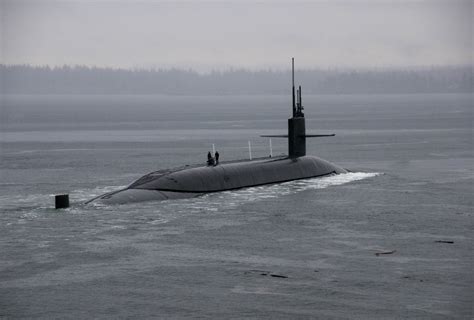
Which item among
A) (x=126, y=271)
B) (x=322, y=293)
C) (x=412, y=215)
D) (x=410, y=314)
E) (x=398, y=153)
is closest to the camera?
(x=410, y=314)

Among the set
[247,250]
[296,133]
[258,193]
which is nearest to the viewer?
[247,250]

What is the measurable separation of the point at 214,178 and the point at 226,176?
1.19 m

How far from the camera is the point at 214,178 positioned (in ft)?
161

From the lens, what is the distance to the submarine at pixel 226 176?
147 feet

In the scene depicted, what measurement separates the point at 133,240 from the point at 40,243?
3.94 meters

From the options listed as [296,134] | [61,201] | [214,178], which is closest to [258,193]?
[214,178]

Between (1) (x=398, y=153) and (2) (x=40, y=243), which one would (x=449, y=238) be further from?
(1) (x=398, y=153)

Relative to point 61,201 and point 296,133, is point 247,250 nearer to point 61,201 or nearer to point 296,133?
point 61,201

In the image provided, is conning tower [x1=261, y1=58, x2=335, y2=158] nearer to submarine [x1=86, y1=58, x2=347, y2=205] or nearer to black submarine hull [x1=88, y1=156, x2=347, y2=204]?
submarine [x1=86, y1=58, x2=347, y2=205]

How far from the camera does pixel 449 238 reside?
3562 cm

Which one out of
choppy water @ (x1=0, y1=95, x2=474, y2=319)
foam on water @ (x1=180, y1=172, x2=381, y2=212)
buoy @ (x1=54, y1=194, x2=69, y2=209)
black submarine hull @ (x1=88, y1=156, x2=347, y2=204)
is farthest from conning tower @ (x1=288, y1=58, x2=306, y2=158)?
buoy @ (x1=54, y1=194, x2=69, y2=209)

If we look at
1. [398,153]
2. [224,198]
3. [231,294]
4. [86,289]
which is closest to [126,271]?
[86,289]

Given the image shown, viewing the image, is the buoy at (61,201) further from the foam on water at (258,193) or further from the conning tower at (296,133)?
the conning tower at (296,133)

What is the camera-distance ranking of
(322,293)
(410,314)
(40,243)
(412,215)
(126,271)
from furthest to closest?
(412,215) < (40,243) < (126,271) < (322,293) < (410,314)
